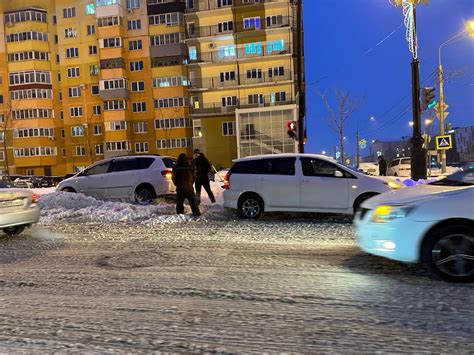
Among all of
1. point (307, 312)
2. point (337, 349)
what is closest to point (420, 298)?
point (307, 312)

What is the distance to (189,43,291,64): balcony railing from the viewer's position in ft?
154

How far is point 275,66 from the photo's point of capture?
1868 inches

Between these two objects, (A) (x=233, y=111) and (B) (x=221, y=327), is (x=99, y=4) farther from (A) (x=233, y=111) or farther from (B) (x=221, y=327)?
(B) (x=221, y=327)

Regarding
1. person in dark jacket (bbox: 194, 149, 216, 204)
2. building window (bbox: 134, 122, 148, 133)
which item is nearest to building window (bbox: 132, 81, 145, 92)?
building window (bbox: 134, 122, 148, 133)

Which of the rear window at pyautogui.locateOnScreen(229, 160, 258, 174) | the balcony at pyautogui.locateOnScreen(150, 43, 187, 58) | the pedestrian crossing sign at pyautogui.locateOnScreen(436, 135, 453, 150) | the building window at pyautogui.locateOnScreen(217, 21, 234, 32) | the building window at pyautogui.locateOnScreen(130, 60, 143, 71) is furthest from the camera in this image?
the building window at pyautogui.locateOnScreen(130, 60, 143, 71)

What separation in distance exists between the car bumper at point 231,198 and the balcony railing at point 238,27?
38873 mm

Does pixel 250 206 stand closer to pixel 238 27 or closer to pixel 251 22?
pixel 238 27

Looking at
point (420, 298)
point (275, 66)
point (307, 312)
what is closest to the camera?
point (307, 312)

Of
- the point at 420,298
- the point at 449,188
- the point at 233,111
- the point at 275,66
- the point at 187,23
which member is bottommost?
the point at 420,298

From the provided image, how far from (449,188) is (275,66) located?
4330cm

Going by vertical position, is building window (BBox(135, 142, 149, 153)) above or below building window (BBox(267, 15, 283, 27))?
below

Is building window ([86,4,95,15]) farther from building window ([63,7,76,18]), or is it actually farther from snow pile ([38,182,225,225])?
snow pile ([38,182,225,225])

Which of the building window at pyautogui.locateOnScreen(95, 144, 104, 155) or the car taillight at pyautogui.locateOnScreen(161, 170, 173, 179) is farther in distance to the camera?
the building window at pyautogui.locateOnScreen(95, 144, 104, 155)

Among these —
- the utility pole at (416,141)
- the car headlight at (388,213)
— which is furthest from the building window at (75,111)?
the car headlight at (388,213)
